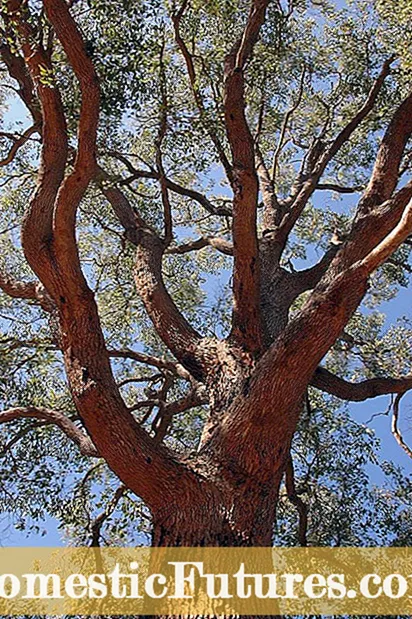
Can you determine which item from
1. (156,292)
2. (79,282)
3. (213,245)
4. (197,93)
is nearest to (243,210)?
(156,292)

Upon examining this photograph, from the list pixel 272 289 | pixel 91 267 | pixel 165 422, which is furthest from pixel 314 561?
pixel 91 267

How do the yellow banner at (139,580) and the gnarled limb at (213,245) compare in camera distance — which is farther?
the gnarled limb at (213,245)

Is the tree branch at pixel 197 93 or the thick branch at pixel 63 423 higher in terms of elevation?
the tree branch at pixel 197 93

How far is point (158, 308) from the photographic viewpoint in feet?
16.7

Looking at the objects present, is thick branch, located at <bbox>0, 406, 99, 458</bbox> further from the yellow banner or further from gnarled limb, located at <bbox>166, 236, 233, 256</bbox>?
gnarled limb, located at <bbox>166, 236, 233, 256</bbox>

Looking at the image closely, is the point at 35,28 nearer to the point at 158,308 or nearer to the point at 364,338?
the point at 158,308

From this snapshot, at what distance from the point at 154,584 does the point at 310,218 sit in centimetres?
667

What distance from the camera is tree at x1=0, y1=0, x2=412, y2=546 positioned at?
375 centimetres

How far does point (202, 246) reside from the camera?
6883mm

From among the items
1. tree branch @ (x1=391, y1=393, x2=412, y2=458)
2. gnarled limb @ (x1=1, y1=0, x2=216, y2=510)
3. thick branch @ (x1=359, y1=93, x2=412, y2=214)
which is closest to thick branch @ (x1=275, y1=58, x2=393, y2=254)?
thick branch @ (x1=359, y1=93, x2=412, y2=214)

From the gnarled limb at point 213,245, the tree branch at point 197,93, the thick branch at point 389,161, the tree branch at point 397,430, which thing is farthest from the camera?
the gnarled limb at point 213,245

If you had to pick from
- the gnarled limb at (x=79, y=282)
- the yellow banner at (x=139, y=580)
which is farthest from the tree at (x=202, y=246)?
the yellow banner at (x=139, y=580)

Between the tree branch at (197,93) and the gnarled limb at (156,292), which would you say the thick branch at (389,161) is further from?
the gnarled limb at (156,292)

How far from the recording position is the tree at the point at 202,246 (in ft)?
12.3
